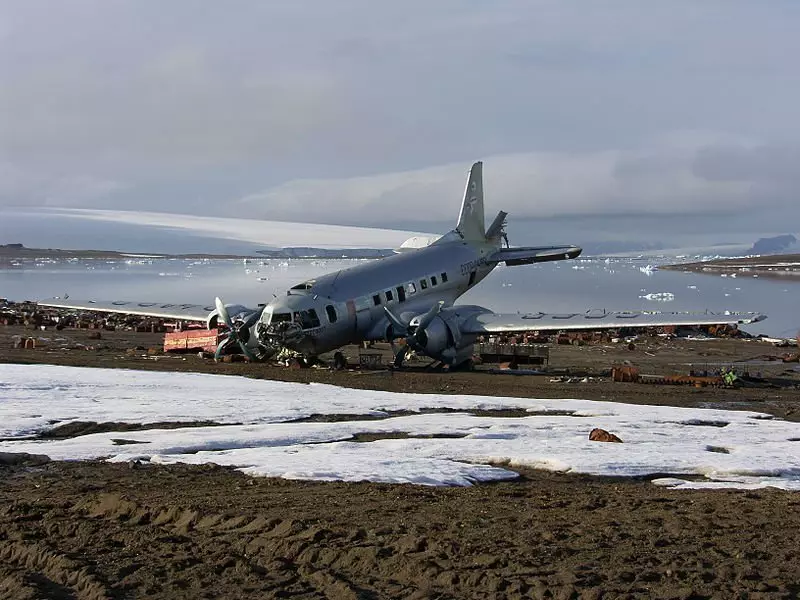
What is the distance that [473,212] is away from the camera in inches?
2040

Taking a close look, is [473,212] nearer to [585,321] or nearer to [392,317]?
[585,321]

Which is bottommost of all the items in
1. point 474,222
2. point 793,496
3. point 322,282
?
point 793,496

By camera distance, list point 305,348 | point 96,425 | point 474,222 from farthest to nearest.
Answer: point 474,222 → point 305,348 → point 96,425

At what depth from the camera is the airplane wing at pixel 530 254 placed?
166 feet

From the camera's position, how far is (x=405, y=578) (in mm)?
10086

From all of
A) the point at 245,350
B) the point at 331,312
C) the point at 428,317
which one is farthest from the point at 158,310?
the point at 428,317

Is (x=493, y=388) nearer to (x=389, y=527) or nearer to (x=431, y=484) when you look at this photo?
(x=431, y=484)

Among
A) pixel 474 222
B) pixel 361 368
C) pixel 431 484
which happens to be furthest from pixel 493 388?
pixel 474 222

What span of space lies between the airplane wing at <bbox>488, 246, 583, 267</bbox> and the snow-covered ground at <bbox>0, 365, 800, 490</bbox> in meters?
21.9

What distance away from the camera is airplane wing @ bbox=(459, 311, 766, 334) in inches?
1588

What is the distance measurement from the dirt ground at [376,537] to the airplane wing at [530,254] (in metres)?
34.0

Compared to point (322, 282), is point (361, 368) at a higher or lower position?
lower

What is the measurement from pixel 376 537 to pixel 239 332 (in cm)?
2969

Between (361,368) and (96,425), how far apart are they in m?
18.1
